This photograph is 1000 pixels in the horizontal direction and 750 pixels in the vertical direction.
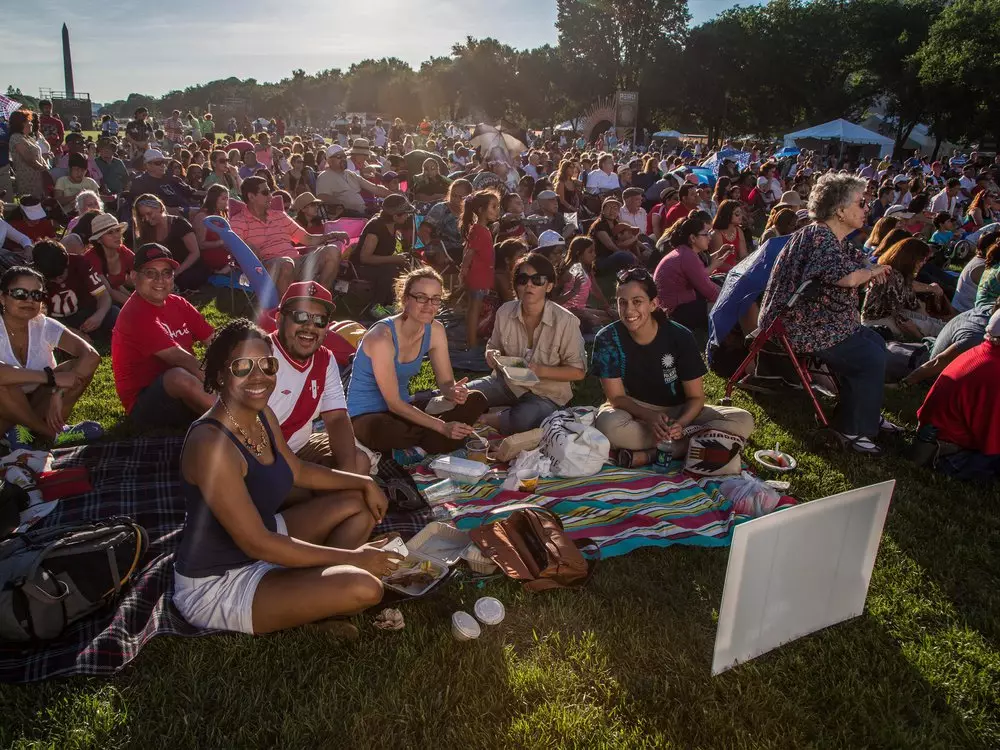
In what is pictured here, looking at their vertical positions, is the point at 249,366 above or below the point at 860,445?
above

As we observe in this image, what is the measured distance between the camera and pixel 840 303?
202 inches

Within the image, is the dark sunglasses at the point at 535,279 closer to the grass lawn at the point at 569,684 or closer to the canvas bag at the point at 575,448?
the canvas bag at the point at 575,448

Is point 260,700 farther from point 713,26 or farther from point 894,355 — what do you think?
point 713,26

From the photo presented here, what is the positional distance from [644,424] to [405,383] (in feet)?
5.84

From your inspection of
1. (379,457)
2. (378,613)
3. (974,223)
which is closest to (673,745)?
(378,613)

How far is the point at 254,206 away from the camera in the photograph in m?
8.01

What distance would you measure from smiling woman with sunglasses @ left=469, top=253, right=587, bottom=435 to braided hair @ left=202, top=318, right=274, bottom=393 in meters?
2.63

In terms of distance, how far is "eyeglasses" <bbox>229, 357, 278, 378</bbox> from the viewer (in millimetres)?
2807

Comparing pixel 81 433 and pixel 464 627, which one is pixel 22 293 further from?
pixel 464 627

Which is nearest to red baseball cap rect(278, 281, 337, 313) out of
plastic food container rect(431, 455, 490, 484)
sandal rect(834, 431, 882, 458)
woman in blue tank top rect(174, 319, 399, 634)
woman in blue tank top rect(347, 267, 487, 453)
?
woman in blue tank top rect(347, 267, 487, 453)

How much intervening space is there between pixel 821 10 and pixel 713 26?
768 centimetres

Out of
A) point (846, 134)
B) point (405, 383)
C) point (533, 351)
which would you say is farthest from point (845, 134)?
point (405, 383)

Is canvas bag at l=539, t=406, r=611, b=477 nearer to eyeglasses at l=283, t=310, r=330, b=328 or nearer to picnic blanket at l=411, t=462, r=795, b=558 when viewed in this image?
picnic blanket at l=411, t=462, r=795, b=558

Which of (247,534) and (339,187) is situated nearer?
(247,534)
